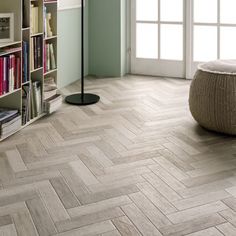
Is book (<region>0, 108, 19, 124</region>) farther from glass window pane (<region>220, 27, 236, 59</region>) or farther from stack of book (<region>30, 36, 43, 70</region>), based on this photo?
glass window pane (<region>220, 27, 236, 59</region>)

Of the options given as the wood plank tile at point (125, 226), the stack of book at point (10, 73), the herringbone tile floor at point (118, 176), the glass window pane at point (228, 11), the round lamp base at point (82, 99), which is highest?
the glass window pane at point (228, 11)

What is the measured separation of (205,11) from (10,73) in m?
2.59

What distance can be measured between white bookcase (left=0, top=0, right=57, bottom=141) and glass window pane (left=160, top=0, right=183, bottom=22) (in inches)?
67.5

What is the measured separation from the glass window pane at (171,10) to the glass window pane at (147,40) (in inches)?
6.5

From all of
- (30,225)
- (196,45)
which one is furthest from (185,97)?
(30,225)

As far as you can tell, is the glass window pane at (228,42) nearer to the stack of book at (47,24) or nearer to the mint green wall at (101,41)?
the mint green wall at (101,41)

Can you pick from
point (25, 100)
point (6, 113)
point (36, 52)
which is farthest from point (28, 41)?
point (6, 113)

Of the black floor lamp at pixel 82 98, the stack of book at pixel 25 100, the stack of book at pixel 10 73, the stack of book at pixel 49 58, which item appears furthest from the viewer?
the black floor lamp at pixel 82 98

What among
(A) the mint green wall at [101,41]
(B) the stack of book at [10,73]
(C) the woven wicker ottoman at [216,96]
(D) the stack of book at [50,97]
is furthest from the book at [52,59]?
(C) the woven wicker ottoman at [216,96]

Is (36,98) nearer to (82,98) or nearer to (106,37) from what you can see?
(82,98)

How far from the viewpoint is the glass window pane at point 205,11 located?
4.74 metres

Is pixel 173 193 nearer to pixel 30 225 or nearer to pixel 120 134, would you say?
pixel 30 225

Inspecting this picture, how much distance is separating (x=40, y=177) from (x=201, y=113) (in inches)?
52.2

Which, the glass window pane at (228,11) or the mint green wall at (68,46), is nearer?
the mint green wall at (68,46)
